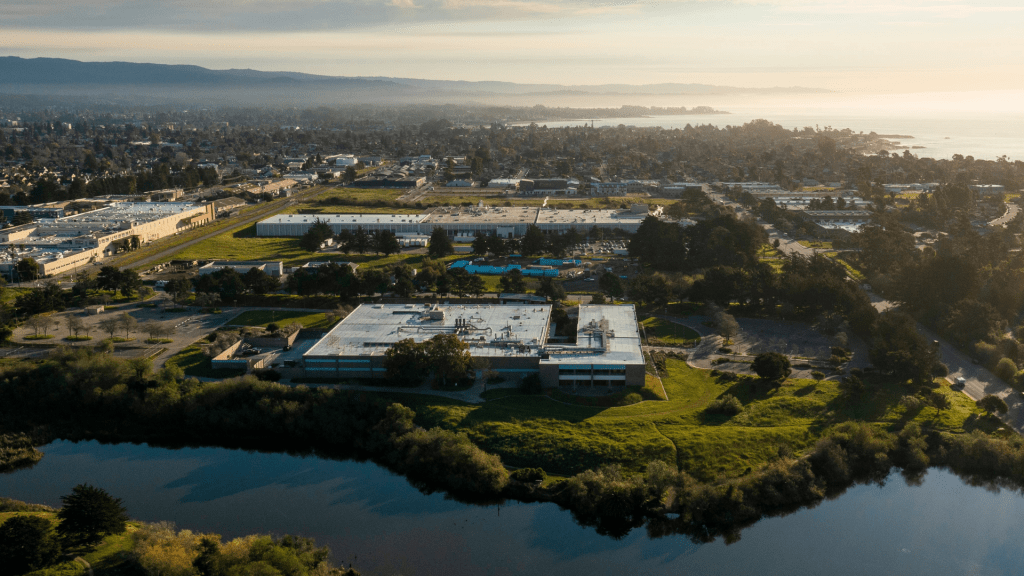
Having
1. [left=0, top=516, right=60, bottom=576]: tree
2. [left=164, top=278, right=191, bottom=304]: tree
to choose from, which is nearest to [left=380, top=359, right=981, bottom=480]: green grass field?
[left=0, top=516, right=60, bottom=576]: tree

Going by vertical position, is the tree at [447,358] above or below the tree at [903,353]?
below

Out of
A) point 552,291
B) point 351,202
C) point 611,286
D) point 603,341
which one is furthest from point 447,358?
point 351,202

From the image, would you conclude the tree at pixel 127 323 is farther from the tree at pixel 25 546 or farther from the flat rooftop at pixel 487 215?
the flat rooftop at pixel 487 215

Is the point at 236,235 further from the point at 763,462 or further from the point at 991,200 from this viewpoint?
the point at 991,200

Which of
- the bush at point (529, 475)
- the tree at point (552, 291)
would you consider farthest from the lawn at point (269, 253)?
the bush at point (529, 475)

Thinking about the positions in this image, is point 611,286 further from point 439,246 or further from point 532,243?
point 439,246

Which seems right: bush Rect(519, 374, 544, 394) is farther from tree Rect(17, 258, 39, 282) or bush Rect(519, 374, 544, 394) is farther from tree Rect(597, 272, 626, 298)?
tree Rect(17, 258, 39, 282)
